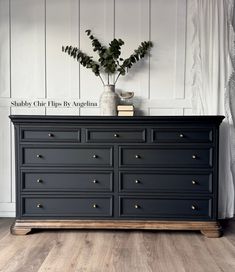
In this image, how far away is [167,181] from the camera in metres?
2.71

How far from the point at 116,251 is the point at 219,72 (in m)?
1.83

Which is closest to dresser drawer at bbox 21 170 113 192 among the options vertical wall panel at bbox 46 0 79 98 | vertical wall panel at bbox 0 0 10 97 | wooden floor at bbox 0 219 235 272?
wooden floor at bbox 0 219 235 272

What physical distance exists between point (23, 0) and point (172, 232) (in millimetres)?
2638

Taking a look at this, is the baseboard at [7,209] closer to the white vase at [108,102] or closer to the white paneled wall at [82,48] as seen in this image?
the white paneled wall at [82,48]

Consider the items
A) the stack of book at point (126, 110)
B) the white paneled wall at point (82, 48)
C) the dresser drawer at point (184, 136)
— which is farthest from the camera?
the white paneled wall at point (82, 48)

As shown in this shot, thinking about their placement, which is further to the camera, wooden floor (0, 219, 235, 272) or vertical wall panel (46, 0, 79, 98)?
vertical wall panel (46, 0, 79, 98)

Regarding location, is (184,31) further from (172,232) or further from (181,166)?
(172,232)

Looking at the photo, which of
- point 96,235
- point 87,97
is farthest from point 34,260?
point 87,97

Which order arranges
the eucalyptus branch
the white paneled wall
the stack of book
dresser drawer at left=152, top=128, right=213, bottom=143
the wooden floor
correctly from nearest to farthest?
the wooden floor, dresser drawer at left=152, top=128, right=213, bottom=143, the stack of book, the eucalyptus branch, the white paneled wall

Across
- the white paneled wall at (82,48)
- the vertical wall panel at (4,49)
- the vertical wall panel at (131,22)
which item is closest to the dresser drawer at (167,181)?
the white paneled wall at (82,48)

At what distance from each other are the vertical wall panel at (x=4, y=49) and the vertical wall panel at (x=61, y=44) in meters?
0.40

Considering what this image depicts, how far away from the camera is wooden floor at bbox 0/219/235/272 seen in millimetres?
2135

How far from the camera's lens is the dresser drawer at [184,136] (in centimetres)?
267

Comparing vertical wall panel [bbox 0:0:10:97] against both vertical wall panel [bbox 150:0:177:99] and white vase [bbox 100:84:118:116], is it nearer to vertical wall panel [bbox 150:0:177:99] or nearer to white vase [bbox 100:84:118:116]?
white vase [bbox 100:84:118:116]
